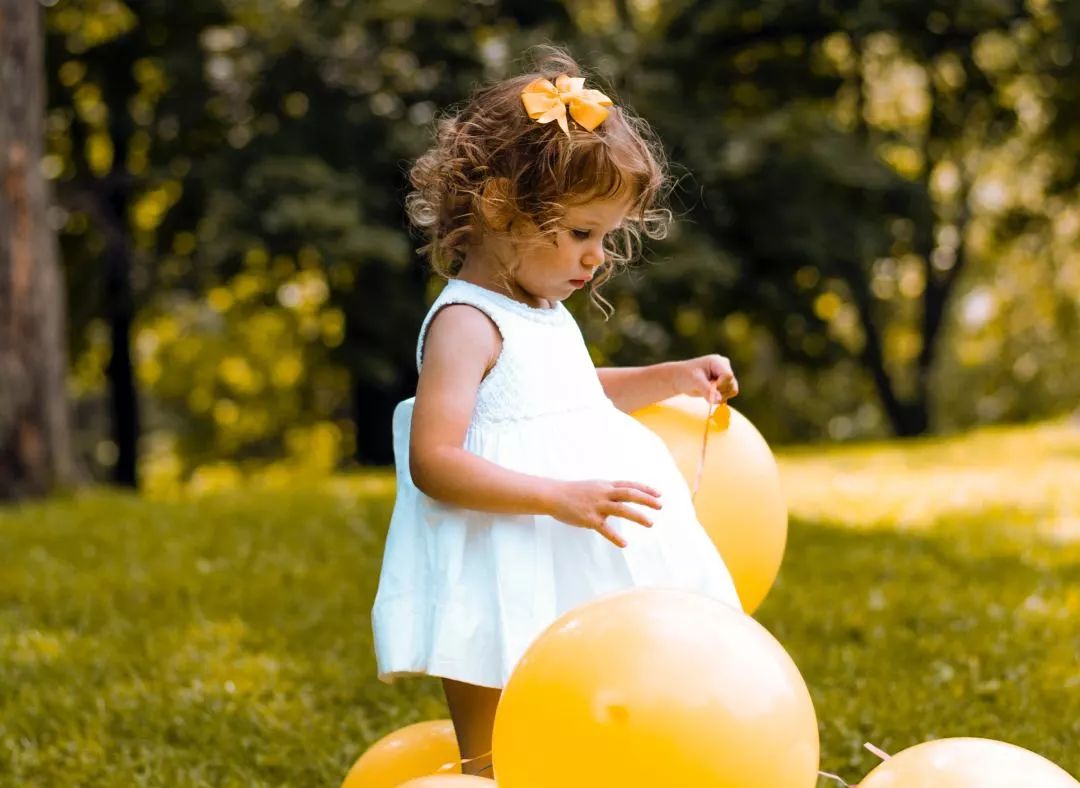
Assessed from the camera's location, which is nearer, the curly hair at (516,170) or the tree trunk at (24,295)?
the curly hair at (516,170)

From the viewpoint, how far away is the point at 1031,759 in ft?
6.77

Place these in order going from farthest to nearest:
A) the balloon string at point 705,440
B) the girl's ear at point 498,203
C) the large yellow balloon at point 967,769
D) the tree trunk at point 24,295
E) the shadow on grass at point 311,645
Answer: the tree trunk at point 24,295
the shadow on grass at point 311,645
the balloon string at point 705,440
the girl's ear at point 498,203
the large yellow balloon at point 967,769

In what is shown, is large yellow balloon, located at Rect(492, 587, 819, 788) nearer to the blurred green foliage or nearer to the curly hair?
the curly hair

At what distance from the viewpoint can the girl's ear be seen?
241 cm

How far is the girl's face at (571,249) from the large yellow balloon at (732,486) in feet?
1.72

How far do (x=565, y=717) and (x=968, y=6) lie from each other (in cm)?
954

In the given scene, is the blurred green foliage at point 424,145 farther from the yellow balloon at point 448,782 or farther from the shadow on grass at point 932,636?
the yellow balloon at point 448,782

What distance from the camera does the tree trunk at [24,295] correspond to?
7.53m

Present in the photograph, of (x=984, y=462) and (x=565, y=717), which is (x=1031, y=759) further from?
(x=984, y=462)

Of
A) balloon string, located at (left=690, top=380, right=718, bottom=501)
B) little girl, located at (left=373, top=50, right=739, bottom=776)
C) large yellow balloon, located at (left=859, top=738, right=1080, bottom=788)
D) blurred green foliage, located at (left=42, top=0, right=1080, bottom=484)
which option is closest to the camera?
large yellow balloon, located at (left=859, top=738, right=1080, bottom=788)

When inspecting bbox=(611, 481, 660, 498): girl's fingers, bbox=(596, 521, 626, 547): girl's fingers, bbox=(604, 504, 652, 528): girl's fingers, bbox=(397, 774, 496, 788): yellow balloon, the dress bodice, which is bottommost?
bbox=(397, 774, 496, 788): yellow balloon

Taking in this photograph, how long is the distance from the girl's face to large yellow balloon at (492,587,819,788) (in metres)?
0.75

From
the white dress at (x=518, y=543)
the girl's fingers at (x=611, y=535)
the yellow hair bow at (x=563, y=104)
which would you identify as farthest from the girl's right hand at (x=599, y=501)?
the yellow hair bow at (x=563, y=104)

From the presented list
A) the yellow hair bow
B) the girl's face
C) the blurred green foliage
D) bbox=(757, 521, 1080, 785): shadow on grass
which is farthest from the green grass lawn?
the blurred green foliage
